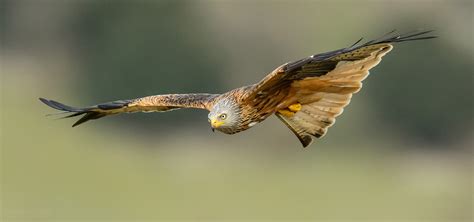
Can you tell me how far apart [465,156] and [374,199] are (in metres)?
3.83

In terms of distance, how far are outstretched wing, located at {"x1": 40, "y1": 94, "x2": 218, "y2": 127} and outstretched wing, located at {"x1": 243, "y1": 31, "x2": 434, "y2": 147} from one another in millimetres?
455

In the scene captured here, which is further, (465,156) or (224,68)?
(224,68)

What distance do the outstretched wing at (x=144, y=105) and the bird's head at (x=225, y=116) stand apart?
0.31 meters

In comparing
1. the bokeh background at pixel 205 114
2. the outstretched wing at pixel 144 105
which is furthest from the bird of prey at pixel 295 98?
the bokeh background at pixel 205 114

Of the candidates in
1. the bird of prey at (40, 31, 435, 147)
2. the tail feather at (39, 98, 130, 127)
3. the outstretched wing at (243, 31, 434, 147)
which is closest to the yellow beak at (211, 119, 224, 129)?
the bird of prey at (40, 31, 435, 147)

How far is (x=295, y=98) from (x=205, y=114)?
16829mm

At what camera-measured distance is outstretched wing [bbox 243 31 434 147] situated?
320 inches

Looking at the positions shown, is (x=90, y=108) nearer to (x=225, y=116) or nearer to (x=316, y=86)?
(x=225, y=116)

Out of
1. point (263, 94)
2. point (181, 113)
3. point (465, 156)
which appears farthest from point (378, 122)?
point (263, 94)

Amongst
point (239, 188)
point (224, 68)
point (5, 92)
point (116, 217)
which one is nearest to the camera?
point (116, 217)

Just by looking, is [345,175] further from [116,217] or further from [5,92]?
[5,92]

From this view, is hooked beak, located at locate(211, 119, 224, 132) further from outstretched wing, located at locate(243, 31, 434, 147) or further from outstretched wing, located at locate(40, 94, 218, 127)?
outstretched wing, located at locate(40, 94, 218, 127)

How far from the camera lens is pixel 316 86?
8.91m

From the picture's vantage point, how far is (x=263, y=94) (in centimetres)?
855
